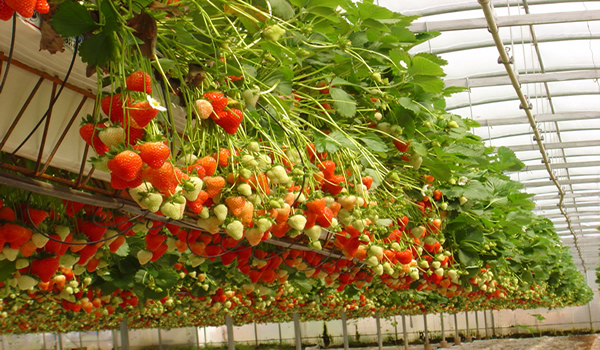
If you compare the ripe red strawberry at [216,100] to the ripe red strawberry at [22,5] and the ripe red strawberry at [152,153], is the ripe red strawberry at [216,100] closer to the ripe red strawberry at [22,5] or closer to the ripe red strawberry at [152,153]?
the ripe red strawberry at [152,153]

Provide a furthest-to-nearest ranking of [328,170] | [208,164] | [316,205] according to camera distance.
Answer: [328,170], [316,205], [208,164]

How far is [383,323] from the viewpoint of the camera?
27.9 metres

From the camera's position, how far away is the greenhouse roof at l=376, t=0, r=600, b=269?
19.5ft

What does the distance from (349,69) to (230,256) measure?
906 mm

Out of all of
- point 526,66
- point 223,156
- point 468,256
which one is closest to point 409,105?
point 223,156

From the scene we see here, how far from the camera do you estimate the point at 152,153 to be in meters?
0.94

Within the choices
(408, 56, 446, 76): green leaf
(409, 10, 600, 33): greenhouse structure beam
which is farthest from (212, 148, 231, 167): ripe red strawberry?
(409, 10, 600, 33): greenhouse structure beam

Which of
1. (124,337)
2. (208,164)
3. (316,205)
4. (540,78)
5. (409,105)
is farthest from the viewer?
(124,337)

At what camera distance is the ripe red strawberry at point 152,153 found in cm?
94

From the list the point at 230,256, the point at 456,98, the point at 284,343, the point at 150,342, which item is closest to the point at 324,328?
the point at 284,343

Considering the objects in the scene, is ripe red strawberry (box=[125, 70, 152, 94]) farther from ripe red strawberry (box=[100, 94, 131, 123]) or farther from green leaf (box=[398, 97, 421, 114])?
green leaf (box=[398, 97, 421, 114])

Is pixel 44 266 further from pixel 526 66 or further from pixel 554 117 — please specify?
pixel 554 117

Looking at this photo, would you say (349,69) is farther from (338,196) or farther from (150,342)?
(150,342)

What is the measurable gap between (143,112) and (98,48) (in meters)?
0.17
